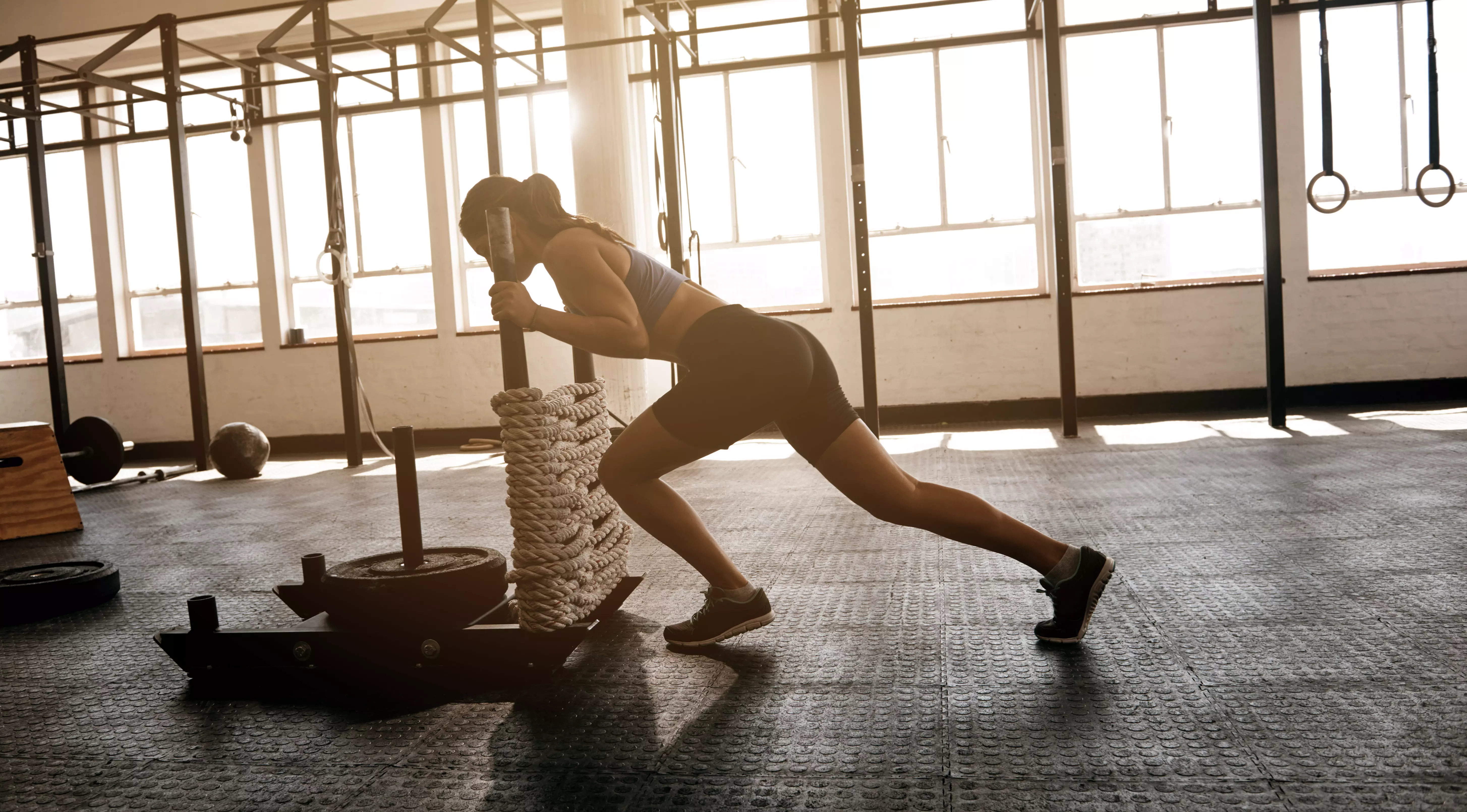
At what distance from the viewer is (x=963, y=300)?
281 inches

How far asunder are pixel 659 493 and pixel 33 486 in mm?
3759

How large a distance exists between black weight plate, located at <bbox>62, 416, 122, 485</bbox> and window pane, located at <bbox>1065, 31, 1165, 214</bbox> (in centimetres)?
673

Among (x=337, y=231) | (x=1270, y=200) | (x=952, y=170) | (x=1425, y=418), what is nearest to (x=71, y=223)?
(x=337, y=231)

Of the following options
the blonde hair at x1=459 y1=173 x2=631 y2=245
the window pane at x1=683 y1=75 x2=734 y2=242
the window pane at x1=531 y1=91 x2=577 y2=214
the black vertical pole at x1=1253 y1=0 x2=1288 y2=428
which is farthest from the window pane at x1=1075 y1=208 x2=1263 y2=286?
the blonde hair at x1=459 y1=173 x2=631 y2=245

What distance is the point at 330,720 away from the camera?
1899mm

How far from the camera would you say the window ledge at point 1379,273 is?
6664 millimetres

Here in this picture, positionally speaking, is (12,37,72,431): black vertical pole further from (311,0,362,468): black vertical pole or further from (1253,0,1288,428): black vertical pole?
(1253,0,1288,428): black vertical pole

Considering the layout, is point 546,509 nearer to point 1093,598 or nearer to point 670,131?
point 1093,598

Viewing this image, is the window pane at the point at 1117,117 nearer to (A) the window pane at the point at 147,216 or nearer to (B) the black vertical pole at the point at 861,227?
(B) the black vertical pole at the point at 861,227

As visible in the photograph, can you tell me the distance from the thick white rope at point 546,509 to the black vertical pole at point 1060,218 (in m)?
4.02

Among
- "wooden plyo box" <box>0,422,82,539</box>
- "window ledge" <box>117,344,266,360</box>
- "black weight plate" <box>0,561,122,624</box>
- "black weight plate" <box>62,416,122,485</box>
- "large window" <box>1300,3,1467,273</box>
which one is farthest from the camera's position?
"window ledge" <box>117,344,266,360</box>

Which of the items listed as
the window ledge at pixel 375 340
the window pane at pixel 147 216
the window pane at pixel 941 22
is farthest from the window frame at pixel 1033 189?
the window pane at pixel 147 216

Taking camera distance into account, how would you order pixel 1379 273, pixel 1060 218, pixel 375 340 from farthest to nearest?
1. pixel 375 340
2. pixel 1379 273
3. pixel 1060 218

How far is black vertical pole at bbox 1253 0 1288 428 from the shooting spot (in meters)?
5.30
